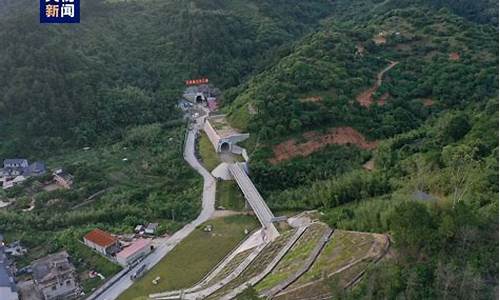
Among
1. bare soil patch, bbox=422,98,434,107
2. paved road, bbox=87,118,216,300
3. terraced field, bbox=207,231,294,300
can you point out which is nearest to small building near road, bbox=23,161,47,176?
paved road, bbox=87,118,216,300

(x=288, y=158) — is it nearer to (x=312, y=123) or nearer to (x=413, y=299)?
(x=312, y=123)

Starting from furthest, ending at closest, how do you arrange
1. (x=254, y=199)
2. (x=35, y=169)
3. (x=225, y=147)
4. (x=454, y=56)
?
1. (x=454, y=56)
2. (x=35, y=169)
3. (x=225, y=147)
4. (x=254, y=199)

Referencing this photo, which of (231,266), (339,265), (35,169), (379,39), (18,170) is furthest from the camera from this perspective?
(379,39)

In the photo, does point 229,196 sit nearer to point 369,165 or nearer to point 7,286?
point 369,165

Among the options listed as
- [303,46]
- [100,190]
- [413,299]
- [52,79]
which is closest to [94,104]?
[52,79]

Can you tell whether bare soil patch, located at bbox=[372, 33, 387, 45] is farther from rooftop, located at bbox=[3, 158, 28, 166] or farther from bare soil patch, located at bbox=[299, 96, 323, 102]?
rooftop, located at bbox=[3, 158, 28, 166]

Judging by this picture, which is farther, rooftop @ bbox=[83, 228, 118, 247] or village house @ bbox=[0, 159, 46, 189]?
village house @ bbox=[0, 159, 46, 189]

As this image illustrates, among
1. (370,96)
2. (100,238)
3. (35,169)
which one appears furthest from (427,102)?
(35,169)
